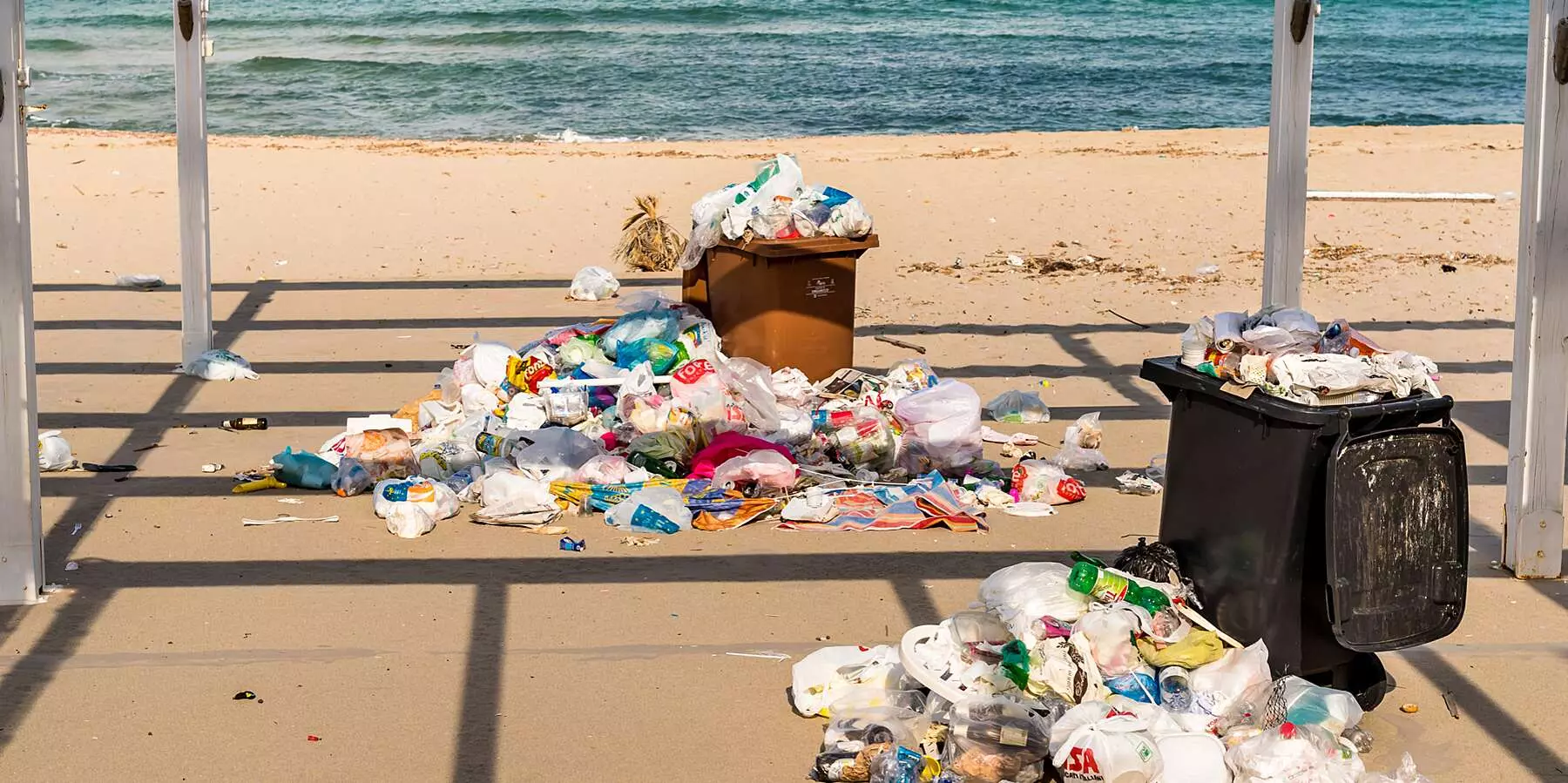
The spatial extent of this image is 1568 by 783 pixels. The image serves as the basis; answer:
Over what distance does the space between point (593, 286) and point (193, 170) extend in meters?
2.98

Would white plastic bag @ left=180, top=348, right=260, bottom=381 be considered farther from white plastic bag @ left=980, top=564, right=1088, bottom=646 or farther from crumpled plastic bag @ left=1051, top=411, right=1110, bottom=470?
white plastic bag @ left=980, top=564, right=1088, bottom=646

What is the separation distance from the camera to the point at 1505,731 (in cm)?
442

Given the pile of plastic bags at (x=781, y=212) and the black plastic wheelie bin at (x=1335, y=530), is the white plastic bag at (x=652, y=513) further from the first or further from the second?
the black plastic wheelie bin at (x=1335, y=530)

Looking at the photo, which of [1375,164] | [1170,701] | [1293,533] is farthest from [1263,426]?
[1375,164]

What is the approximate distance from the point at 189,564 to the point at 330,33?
3335 centimetres

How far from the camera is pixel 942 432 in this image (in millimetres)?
6934

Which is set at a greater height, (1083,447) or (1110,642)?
(1110,642)

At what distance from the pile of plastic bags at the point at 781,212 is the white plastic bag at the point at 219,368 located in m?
2.71

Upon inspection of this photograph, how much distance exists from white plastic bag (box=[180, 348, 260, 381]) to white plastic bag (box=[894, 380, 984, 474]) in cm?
396

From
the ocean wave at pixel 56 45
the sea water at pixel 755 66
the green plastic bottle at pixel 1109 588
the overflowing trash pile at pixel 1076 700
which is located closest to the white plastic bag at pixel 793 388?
the overflowing trash pile at pixel 1076 700

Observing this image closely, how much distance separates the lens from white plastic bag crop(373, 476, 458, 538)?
612cm

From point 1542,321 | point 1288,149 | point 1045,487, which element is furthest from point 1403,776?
point 1288,149

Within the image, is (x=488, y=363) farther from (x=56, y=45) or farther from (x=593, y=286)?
(x=56, y=45)

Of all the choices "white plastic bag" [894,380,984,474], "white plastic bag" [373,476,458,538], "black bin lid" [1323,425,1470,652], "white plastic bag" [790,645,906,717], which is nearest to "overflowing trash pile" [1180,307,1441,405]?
"black bin lid" [1323,425,1470,652]
